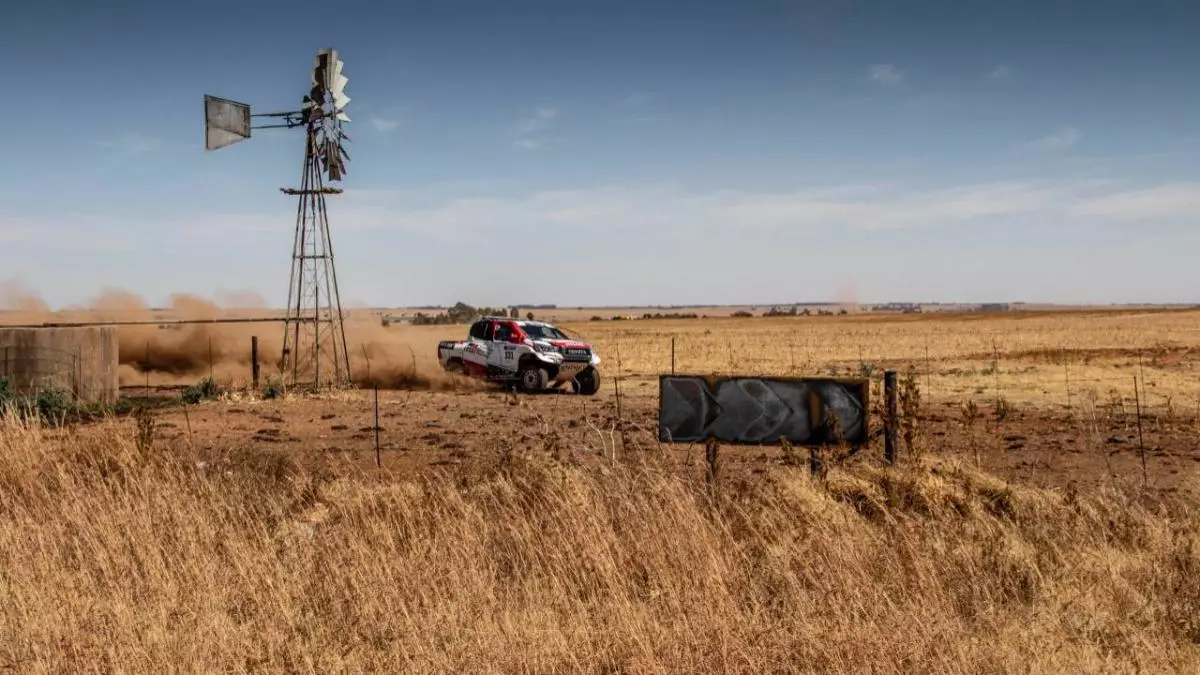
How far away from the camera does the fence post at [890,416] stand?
9570 millimetres

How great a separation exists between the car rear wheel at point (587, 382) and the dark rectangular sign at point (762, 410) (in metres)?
17.0

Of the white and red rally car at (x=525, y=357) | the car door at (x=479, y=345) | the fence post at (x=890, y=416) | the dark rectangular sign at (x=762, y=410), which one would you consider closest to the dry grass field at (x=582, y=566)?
the fence post at (x=890, y=416)

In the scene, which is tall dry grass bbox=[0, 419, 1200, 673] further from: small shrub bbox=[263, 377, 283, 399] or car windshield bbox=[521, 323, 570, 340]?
car windshield bbox=[521, 323, 570, 340]

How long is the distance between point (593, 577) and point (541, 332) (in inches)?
796

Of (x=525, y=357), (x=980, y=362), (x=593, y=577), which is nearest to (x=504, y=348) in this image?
(x=525, y=357)

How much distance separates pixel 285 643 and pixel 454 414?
15004mm

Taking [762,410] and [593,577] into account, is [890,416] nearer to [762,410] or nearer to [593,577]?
[762,410]

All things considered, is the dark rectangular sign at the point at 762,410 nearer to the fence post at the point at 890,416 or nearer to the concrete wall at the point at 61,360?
the fence post at the point at 890,416

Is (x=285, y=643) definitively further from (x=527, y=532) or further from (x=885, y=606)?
(x=885, y=606)

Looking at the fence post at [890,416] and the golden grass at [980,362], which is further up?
the fence post at [890,416]

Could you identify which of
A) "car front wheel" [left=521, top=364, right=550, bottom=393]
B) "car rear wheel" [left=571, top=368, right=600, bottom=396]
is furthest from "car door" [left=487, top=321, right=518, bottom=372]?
"car rear wheel" [left=571, top=368, right=600, bottom=396]

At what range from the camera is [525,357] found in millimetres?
25797

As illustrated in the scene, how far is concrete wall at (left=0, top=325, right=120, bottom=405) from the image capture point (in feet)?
69.5

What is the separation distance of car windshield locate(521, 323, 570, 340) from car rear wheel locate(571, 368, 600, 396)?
1.33m
